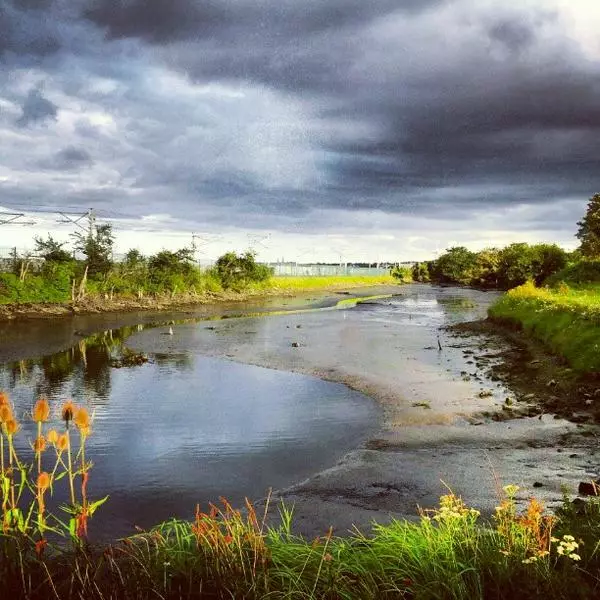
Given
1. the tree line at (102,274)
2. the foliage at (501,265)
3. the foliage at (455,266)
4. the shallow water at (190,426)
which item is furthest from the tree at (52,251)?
the foliage at (455,266)

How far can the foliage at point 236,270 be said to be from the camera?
236ft

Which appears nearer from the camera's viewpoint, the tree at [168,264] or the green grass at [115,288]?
the green grass at [115,288]

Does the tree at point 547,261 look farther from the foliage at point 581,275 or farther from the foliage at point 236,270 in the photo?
the foliage at point 236,270

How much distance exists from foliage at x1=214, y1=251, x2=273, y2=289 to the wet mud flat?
3910 centimetres

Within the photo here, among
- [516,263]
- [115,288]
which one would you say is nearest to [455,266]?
[516,263]

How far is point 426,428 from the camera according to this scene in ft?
45.1

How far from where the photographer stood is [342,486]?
9.86 m

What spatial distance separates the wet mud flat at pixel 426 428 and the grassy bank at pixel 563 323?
1.12 metres

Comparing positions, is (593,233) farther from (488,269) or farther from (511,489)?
(511,489)

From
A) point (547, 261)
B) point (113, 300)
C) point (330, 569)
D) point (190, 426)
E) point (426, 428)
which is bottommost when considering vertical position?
point (190, 426)

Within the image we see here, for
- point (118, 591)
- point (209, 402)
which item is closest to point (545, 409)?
point (209, 402)

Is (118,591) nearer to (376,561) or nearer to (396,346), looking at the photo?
(376,561)

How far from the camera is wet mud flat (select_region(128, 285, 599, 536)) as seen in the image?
916cm

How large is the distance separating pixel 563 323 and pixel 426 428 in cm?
1513
